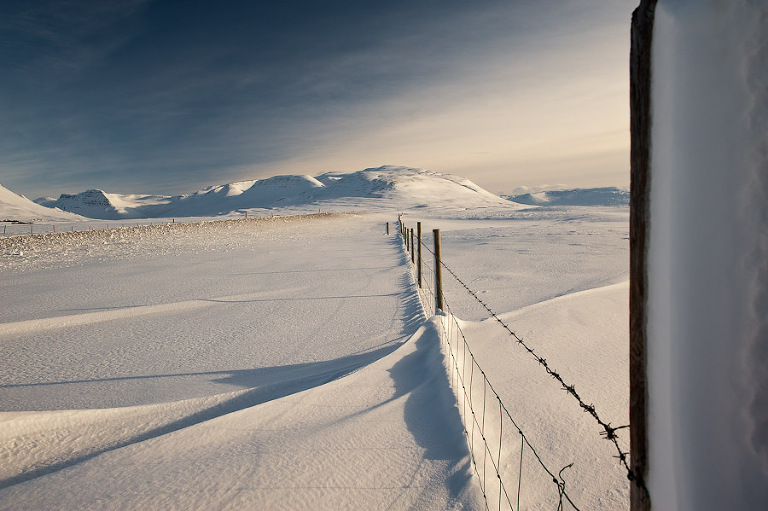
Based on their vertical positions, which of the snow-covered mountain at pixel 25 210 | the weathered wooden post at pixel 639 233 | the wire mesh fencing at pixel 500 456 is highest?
the snow-covered mountain at pixel 25 210

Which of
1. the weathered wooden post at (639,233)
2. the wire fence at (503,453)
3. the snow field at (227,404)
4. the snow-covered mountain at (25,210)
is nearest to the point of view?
the weathered wooden post at (639,233)

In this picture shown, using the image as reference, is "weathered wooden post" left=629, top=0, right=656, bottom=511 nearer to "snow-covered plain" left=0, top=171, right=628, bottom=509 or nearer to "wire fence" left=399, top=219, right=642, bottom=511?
"wire fence" left=399, top=219, right=642, bottom=511

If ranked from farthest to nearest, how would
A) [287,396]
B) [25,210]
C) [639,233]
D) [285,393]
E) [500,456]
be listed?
1. [25,210]
2. [285,393]
3. [287,396]
4. [500,456]
5. [639,233]

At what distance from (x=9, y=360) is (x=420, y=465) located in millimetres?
5030

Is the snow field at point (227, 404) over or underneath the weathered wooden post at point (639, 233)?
underneath

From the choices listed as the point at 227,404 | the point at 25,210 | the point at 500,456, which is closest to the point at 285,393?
the point at 227,404

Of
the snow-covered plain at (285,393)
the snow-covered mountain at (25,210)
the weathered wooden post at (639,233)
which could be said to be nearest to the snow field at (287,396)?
the snow-covered plain at (285,393)

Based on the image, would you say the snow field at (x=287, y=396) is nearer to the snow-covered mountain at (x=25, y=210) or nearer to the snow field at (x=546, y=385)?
the snow field at (x=546, y=385)

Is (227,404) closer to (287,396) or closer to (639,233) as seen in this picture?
(287,396)

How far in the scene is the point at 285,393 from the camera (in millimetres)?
3682

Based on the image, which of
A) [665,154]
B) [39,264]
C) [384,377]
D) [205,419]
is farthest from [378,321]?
[39,264]

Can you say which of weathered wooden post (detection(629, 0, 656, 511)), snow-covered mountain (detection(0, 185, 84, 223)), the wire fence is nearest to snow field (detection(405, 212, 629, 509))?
the wire fence

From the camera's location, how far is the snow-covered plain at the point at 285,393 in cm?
236

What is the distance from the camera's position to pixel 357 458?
261cm
